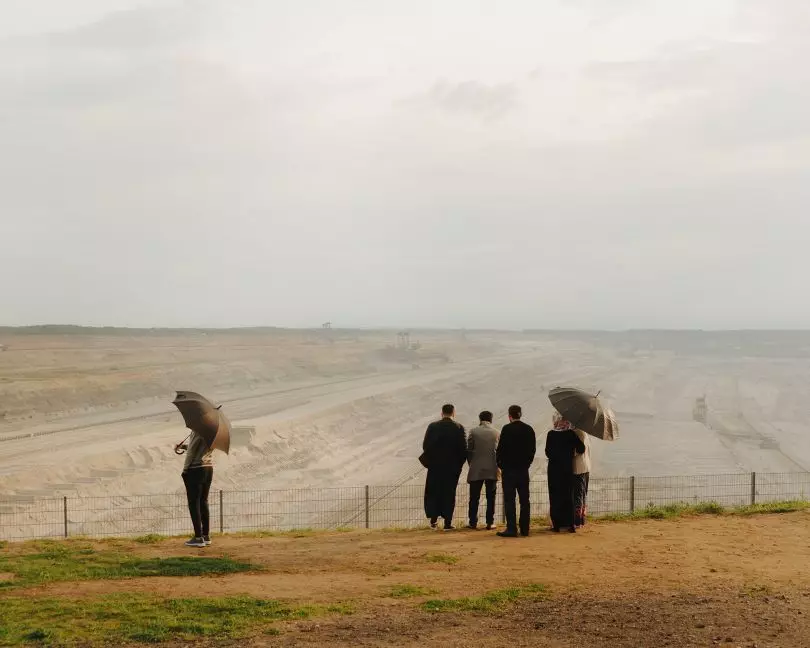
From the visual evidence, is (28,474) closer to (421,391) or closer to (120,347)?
(421,391)

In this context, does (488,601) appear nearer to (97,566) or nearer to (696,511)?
(97,566)

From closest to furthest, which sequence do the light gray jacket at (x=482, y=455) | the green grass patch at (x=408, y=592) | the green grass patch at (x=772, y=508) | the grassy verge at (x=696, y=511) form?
the green grass patch at (x=408, y=592), the light gray jacket at (x=482, y=455), the grassy verge at (x=696, y=511), the green grass patch at (x=772, y=508)

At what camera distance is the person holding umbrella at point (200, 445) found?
11.4 meters

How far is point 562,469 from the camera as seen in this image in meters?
12.2

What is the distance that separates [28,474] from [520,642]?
83.7ft

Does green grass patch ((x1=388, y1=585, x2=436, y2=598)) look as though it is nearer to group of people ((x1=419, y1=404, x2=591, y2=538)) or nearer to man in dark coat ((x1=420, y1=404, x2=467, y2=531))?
group of people ((x1=419, y1=404, x2=591, y2=538))

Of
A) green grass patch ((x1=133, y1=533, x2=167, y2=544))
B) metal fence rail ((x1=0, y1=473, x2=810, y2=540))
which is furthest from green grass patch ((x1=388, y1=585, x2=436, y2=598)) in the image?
metal fence rail ((x1=0, y1=473, x2=810, y2=540))

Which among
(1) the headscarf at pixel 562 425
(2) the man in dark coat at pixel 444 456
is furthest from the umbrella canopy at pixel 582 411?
(2) the man in dark coat at pixel 444 456

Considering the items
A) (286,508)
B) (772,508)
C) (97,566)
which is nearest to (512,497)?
(772,508)

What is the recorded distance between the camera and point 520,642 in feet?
25.6

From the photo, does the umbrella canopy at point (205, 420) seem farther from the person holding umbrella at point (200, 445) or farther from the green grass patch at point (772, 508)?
the green grass patch at point (772, 508)

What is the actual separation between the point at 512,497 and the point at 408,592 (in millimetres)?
3243

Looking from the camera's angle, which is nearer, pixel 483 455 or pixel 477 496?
pixel 483 455

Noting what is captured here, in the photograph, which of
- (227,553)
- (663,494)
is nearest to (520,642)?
(227,553)
